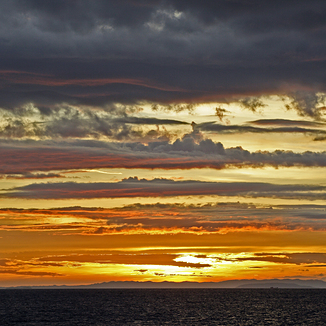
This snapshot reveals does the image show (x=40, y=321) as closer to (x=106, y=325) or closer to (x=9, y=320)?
(x=9, y=320)

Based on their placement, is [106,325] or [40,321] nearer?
[106,325]

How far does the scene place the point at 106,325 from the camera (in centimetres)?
11862

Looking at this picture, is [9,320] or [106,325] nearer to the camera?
[106,325]

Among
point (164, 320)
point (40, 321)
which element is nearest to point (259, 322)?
point (164, 320)

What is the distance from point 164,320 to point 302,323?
1532 inches

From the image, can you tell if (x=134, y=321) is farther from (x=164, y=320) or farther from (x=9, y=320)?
(x=9, y=320)

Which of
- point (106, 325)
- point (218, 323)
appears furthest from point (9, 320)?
point (218, 323)

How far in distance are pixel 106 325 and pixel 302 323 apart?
5490 cm

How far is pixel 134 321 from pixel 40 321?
1024 inches

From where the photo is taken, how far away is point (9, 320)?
429 ft

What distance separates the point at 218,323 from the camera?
125750mm

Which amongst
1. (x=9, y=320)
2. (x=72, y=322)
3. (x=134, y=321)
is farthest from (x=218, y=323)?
(x=9, y=320)

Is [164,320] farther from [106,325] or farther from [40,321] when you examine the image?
[40,321]

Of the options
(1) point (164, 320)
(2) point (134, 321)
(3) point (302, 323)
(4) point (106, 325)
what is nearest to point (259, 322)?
(3) point (302, 323)
